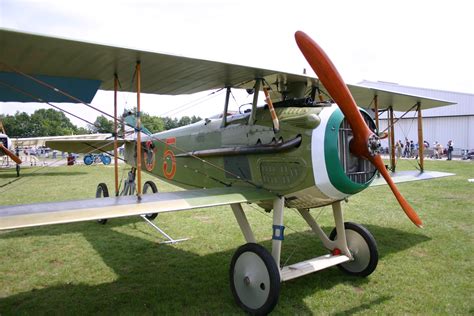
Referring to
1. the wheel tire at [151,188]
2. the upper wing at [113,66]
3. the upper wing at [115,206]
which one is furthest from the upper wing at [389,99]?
the wheel tire at [151,188]

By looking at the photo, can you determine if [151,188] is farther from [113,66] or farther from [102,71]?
[113,66]

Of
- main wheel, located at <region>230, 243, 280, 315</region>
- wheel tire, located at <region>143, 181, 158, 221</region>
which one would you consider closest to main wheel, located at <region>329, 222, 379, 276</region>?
main wheel, located at <region>230, 243, 280, 315</region>

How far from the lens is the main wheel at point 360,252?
459 centimetres

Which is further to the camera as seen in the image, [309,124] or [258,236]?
[258,236]

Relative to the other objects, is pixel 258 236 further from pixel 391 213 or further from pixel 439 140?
pixel 439 140

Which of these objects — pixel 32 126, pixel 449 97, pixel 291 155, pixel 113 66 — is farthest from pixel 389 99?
pixel 32 126

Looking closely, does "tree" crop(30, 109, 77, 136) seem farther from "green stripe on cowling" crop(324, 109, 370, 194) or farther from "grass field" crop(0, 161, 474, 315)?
"green stripe on cowling" crop(324, 109, 370, 194)

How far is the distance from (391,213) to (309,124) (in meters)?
5.68

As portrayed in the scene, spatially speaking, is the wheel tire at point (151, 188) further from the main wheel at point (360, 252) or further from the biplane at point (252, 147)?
the main wheel at point (360, 252)

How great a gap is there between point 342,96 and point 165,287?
3000mm

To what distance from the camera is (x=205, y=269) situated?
500 centimetres

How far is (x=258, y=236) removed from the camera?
661 centimetres

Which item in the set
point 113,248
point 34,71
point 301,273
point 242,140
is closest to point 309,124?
point 242,140

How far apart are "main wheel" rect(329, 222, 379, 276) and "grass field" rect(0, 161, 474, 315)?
0.14 meters
